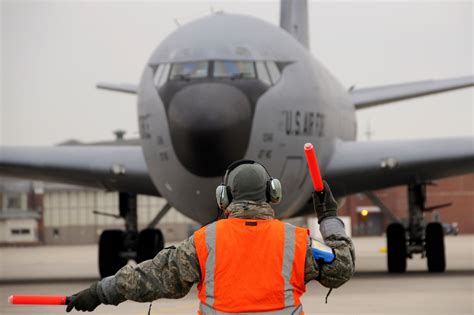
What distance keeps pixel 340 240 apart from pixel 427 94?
17980mm

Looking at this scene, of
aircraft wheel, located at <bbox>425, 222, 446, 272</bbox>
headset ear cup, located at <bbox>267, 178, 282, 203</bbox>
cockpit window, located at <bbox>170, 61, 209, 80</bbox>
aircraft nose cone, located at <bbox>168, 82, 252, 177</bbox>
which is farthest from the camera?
aircraft wheel, located at <bbox>425, 222, 446, 272</bbox>

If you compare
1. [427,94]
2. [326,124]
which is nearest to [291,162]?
[326,124]

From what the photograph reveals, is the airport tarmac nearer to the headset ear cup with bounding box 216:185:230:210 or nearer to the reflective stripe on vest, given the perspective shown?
the headset ear cup with bounding box 216:185:230:210

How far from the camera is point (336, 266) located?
217 inches

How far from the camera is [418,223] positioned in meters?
21.0

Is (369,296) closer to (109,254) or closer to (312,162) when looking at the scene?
(109,254)

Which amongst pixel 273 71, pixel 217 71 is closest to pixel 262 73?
pixel 273 71

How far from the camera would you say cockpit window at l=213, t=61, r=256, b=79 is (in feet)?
54.7

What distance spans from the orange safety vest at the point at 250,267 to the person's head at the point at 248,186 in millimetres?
124

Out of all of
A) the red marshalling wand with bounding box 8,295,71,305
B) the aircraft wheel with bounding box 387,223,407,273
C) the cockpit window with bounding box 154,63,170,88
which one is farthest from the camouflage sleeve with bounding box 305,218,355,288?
the aircraft wheel with bounding box 387,223,407,273

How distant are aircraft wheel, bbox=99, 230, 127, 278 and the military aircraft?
0.07ft

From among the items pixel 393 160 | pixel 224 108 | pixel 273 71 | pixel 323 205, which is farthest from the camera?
pixel 393 160

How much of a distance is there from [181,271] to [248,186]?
47cm

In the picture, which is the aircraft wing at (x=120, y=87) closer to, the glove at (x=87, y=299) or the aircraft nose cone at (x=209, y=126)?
the aircraft nose cone at (x=209, y=126)
